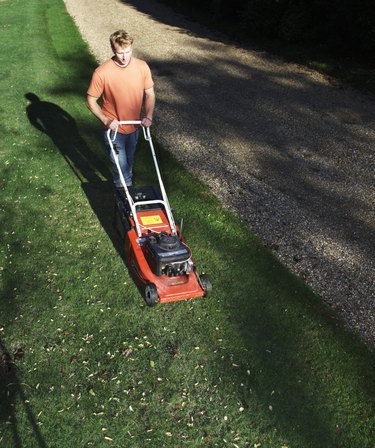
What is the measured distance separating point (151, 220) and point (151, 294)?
3.70 ft

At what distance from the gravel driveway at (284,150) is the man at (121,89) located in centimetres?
246

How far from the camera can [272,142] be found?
10.5 meters

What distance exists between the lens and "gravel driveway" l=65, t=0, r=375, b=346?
6.78 m

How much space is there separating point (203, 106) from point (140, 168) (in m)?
4.34

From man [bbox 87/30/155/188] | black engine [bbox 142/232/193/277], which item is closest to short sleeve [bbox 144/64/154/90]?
man [bbox 87/30/155/188]

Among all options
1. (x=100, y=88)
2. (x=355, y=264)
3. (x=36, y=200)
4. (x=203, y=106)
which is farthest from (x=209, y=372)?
(x=203, y=106)

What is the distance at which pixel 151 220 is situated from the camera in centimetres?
605

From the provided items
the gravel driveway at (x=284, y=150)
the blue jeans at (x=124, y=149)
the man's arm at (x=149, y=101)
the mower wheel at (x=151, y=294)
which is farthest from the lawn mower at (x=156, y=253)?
the gravel driveway at (x=284, y=150)

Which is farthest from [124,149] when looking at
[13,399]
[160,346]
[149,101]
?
[13,399]

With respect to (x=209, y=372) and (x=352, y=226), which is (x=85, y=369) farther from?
(x=352, y=226)

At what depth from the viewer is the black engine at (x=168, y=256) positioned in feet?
17.5

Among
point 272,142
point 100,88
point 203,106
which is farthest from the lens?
point 203,106

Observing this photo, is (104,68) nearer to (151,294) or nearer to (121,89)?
(121,89)

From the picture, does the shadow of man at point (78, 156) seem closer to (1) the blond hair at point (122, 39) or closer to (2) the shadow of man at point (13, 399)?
(2) the shadow of man at point (13, 399)
